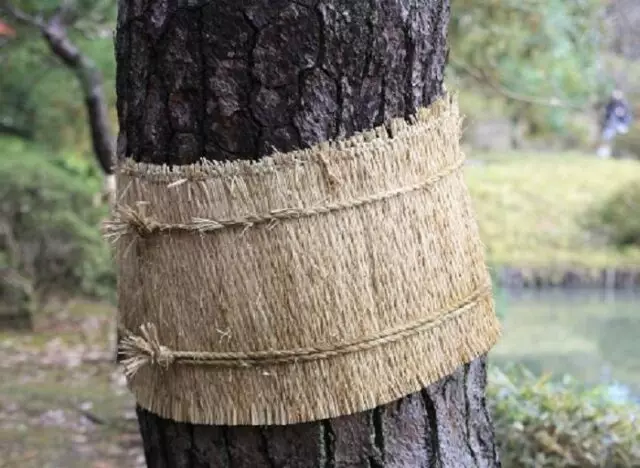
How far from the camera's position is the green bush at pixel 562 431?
257 cm

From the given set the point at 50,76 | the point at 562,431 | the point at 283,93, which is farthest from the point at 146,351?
the point at 50,76

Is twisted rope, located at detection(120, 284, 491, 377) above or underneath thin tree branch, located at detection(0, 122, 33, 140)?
underneath

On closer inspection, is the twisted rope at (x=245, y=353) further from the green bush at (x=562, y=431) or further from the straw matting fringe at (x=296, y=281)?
the green bush at (x=562, y=431)

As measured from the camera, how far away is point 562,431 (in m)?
2.61

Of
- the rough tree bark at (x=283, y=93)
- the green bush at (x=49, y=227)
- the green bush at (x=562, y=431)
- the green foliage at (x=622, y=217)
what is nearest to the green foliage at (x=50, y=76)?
the green bush at (x=49, y=227)

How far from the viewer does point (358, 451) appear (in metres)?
0.93

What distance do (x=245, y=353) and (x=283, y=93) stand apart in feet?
0.86

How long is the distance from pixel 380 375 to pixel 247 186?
0.23 metres

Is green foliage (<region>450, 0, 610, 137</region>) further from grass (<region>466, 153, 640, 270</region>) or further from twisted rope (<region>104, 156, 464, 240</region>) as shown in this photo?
grass (<region>466, 153, 640, 270</region>)

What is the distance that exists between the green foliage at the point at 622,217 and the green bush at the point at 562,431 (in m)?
8.56

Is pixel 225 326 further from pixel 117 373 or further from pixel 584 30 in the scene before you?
pixel 117 373

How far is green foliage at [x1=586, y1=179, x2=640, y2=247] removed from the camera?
10844 millimetres

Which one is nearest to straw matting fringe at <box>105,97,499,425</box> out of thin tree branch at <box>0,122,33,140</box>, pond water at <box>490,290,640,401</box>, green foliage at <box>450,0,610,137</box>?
green foliage at <box>450,0,610,137</box>

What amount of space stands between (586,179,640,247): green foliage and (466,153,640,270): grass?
0.60 feet
